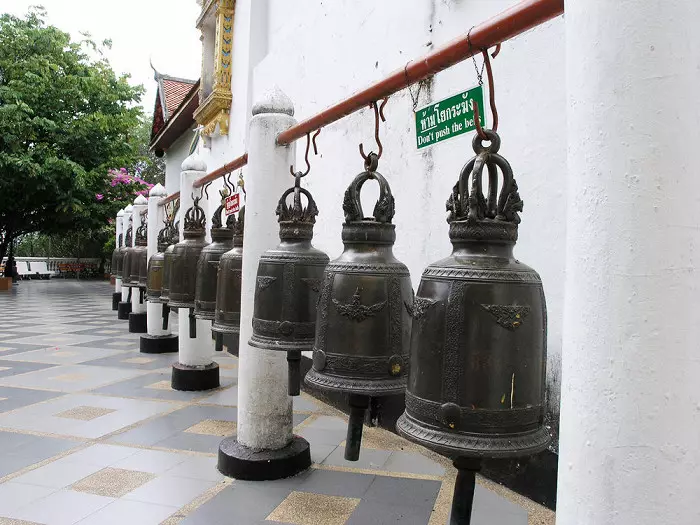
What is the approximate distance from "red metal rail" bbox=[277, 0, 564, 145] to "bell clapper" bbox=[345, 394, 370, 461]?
124cm

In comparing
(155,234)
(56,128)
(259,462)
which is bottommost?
(259,462)

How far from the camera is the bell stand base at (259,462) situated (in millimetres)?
3445

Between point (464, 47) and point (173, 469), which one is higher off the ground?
point (464, 47)

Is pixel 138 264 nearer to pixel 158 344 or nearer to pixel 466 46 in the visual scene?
pixel 158 344

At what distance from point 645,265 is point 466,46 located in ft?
3.52

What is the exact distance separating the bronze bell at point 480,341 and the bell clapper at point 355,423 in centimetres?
42

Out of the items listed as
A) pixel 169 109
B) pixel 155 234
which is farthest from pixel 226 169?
pixel 169 109

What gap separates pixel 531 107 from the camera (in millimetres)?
3213

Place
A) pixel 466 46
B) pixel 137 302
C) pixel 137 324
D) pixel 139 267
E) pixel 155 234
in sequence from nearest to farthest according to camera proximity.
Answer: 1. pixel 466 46
2. pixel 155 234
3. pixel 139 267
4. pixel 137 324
5. pixel 137 302

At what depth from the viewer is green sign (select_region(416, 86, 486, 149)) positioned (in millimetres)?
2096

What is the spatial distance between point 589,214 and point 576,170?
0.11 metres

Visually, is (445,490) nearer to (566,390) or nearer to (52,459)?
(566,390)

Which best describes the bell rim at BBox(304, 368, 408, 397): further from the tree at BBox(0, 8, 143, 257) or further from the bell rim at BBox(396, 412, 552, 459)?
the tree at BBox(0, 8, 143, 257)

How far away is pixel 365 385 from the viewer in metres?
1.96
